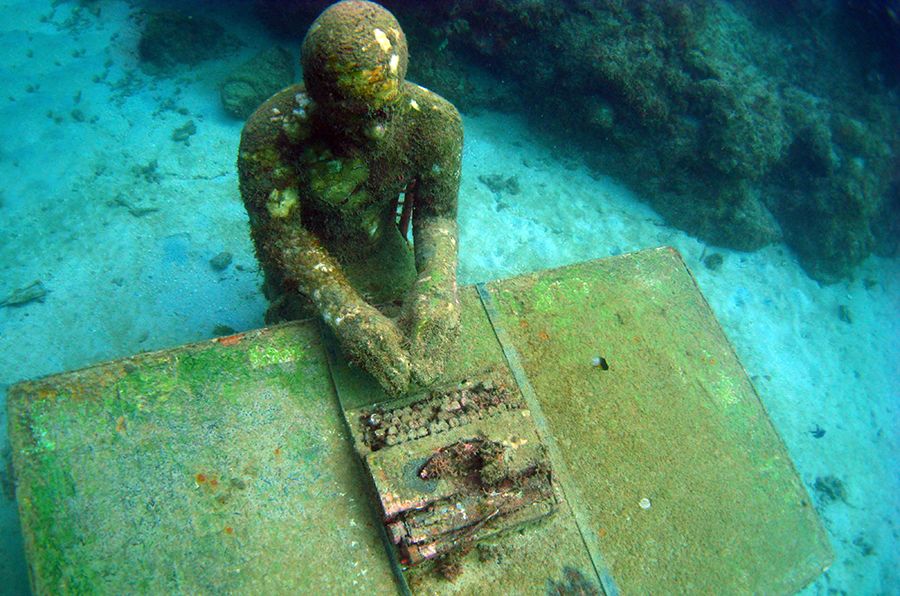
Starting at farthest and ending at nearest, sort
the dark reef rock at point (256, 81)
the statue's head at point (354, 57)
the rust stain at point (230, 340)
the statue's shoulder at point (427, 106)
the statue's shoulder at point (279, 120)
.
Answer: the dark reef rock at point (256, 81), the statue's shoulder at point (427, 106), the rust stain at point (230, 340), the statue's shoulder at point (279, 120), the statue's head at point (354, 57)

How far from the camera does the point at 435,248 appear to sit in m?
2.77

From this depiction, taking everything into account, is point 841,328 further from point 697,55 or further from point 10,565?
point 10,565

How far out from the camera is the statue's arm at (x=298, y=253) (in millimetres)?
2348

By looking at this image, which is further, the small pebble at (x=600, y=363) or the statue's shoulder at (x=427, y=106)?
the small pebble at (x=600, y=363)

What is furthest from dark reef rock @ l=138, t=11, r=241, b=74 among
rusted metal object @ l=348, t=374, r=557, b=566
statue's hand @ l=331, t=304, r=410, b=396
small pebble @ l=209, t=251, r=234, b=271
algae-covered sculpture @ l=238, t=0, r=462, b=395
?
rusted metal object @ l=348, t=374, r=557, b=566

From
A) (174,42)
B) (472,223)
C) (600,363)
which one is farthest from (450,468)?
(174,42)

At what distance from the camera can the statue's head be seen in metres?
1.84

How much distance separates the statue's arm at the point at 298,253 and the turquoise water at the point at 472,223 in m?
2.20

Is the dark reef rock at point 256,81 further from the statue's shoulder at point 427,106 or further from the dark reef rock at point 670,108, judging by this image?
the statue's shoulder at point 427,106

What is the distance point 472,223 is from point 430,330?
135 inches

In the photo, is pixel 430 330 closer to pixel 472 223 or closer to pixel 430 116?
pixel 430 116

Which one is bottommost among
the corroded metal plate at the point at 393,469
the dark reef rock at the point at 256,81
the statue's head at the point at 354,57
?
the dark reef rock at the point at 256,81

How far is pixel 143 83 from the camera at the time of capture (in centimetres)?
633

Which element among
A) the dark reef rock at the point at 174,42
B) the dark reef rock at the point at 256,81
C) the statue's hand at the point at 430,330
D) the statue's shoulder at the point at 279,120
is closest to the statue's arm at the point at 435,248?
the statue's hand at the point at 430,330
